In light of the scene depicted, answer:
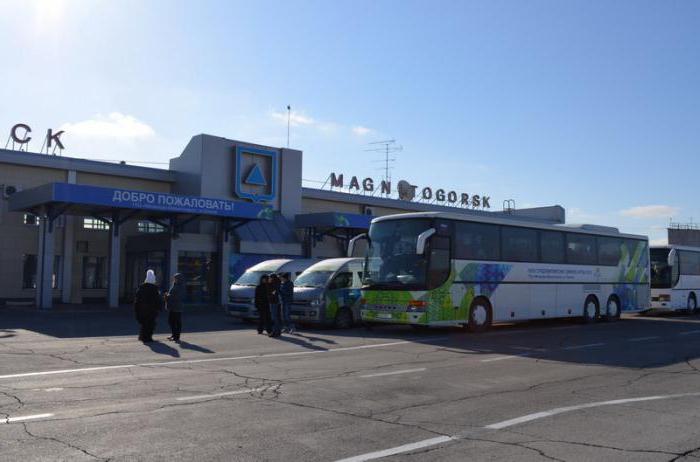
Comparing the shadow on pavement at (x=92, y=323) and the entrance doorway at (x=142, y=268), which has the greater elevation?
the entrance doorway at (x=142, y=268)

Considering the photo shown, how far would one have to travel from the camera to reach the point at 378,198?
1768 inches

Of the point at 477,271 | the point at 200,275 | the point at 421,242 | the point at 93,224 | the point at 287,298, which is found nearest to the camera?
the point at 421,242

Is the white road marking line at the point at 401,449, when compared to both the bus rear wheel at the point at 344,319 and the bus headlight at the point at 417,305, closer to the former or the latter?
the bus headlight at the point at 417,305

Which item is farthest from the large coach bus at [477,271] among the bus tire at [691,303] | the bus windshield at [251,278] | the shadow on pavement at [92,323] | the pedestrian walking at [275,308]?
the bus tire at [691,303]

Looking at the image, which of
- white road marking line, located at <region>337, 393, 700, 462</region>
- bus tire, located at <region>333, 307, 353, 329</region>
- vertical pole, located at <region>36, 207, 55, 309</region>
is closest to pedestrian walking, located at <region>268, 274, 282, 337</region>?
bus tire, located at <region>333, 307, 353, 329</region>

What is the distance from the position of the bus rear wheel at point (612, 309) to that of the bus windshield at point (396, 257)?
1019cm

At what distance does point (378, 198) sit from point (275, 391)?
117 ft

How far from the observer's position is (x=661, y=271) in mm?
30312

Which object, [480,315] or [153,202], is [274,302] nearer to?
[480,315]

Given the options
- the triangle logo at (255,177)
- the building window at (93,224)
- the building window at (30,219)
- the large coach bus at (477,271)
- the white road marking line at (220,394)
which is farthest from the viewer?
the triangle logo at (255,177)

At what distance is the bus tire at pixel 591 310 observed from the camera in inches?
921

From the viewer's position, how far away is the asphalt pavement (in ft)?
21.2

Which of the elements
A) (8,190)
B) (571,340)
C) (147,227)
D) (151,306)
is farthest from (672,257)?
(8,190)

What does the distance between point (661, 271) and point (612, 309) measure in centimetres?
721
